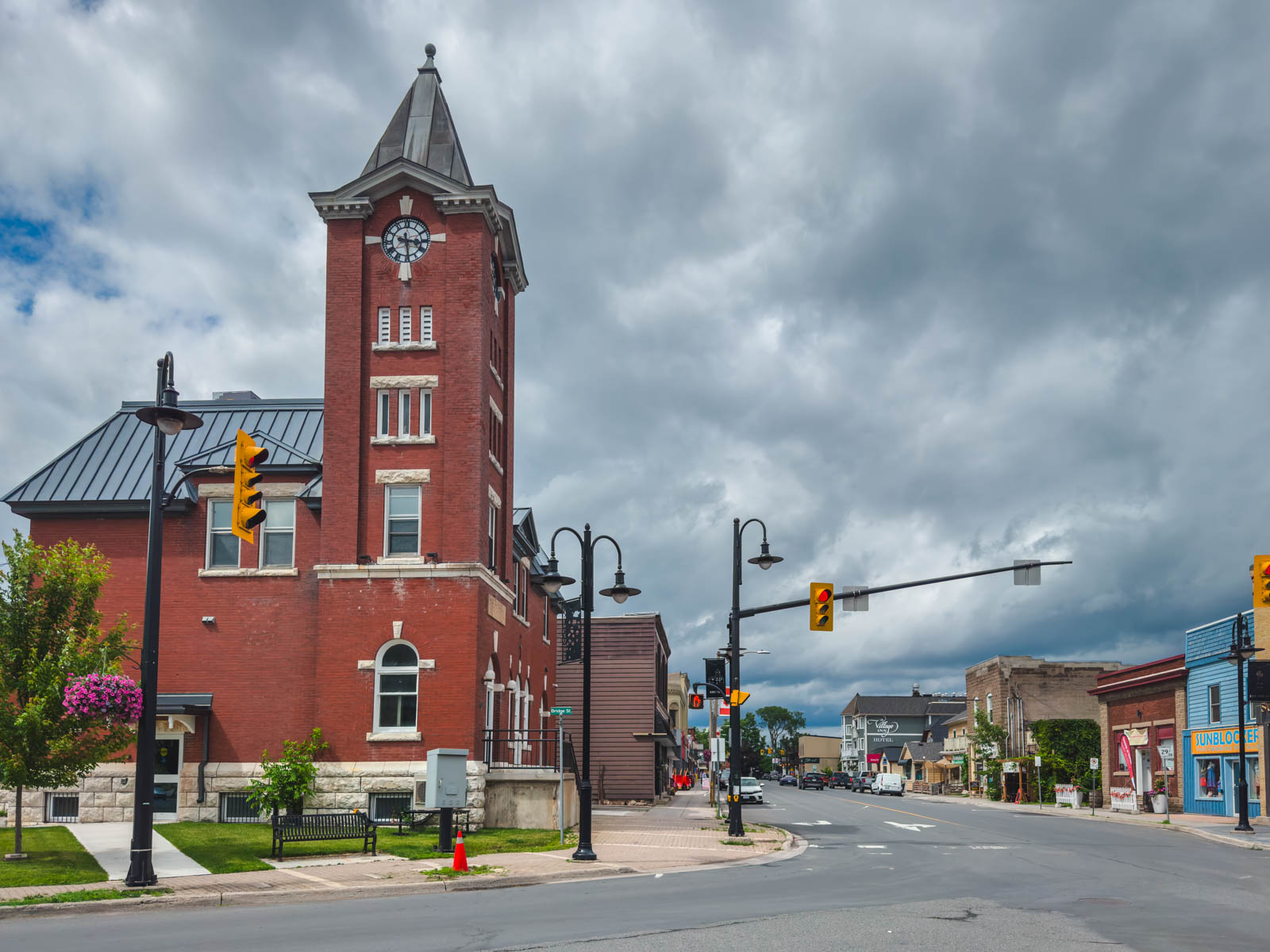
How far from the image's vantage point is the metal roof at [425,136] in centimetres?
3303

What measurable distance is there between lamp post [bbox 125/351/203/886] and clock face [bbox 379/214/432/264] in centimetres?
1398

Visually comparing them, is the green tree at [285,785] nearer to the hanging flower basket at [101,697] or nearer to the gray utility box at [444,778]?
the gray utility box at [444,778]

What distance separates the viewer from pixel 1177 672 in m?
47.5

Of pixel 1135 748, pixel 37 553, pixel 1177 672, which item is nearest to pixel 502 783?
pixel 37 553

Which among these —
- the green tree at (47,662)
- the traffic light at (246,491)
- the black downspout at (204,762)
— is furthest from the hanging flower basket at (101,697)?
the black downspout at (204,762)

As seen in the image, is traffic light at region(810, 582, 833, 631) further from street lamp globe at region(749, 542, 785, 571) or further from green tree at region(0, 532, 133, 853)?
green tree at region(0, 532, 133, 853)

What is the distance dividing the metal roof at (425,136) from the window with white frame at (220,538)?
999cm

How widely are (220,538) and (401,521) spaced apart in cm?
494

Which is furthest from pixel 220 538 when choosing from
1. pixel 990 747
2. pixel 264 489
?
pixel 990 747

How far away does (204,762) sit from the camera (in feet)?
96.5

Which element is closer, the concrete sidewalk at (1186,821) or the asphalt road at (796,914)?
the asphalt road at (796,914)

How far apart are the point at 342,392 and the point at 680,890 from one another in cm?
1761

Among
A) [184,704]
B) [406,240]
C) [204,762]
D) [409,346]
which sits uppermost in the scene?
[406,240]

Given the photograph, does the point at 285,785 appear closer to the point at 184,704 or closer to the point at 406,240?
the point at 184,704
